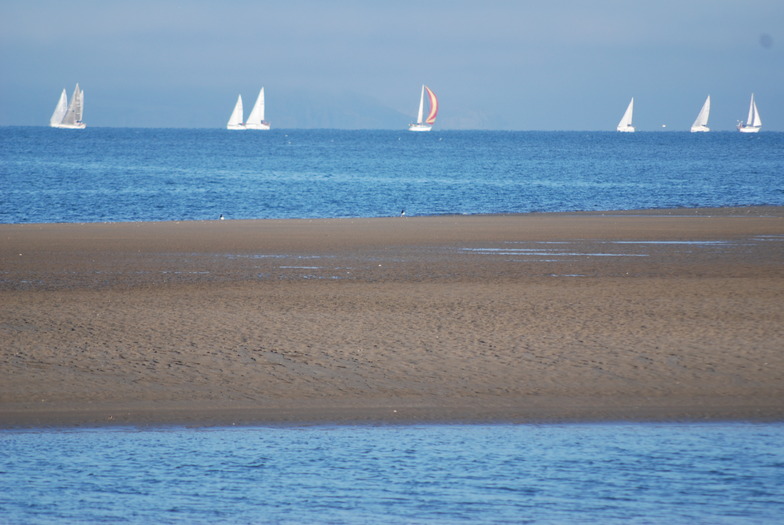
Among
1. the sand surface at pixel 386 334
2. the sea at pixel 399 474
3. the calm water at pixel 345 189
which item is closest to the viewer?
the sea at pixel 399 474

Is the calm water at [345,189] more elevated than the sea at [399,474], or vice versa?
the calm water at [345,189]

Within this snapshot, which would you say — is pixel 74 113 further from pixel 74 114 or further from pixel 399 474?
pixel 399 474

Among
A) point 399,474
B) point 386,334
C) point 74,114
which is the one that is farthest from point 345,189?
point 74,114

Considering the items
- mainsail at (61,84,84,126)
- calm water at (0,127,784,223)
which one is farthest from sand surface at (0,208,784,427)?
mainsail at (61,84,84,126)

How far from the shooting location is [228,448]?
28.2 feet

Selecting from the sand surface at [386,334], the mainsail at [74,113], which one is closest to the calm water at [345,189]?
the sand surface at [386,334]

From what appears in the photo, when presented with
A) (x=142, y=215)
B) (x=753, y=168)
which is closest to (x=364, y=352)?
(x=142, y=215)

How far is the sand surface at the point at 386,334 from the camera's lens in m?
10.1

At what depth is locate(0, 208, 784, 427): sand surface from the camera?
33.2 feet

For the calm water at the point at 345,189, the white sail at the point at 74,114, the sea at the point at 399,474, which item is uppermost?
the white sail at the point at 74,114

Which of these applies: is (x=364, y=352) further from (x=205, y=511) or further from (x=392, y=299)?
(x=205, y=511)

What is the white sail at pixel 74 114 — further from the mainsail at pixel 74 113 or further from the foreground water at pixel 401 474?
the foreground water at pixel 401 474

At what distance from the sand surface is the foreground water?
23.6 inches

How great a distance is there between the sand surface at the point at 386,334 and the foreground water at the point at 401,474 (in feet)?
1.97
